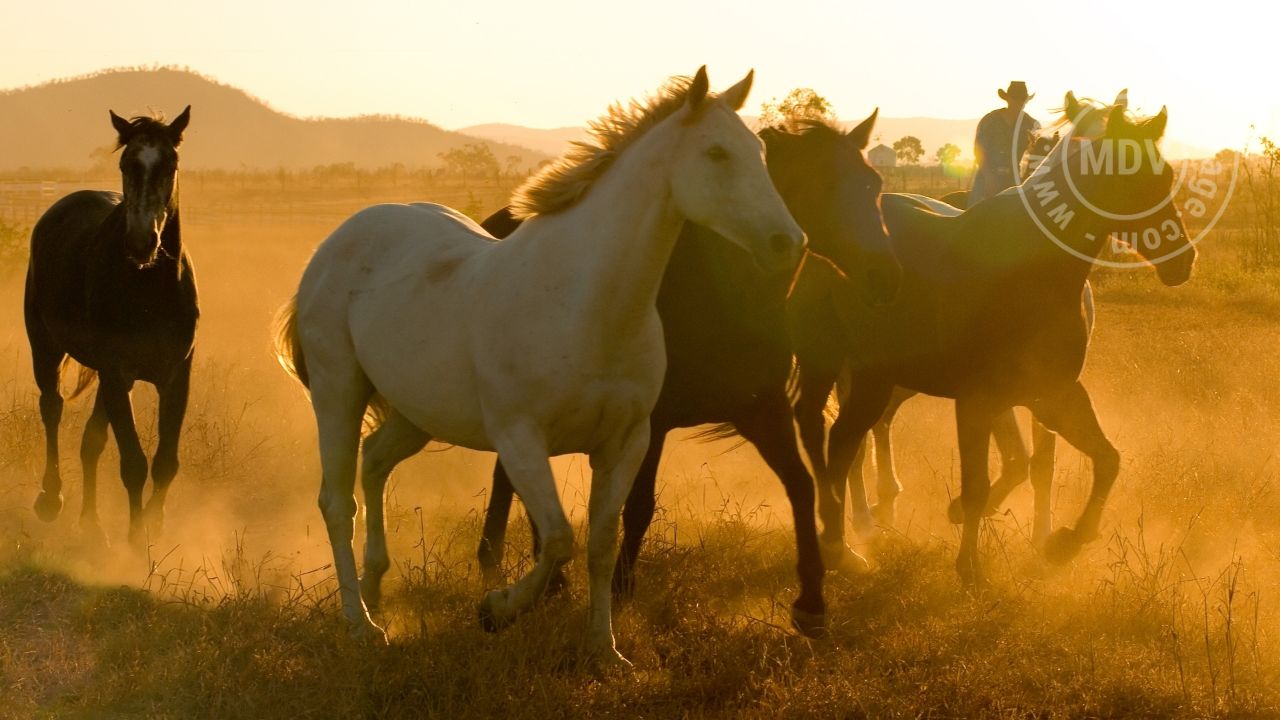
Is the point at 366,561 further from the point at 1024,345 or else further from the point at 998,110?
the point at 998,110

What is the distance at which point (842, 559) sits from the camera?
6.50 m

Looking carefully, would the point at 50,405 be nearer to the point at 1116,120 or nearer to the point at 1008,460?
the point at 1008,460

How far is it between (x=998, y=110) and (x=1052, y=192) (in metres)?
5.23

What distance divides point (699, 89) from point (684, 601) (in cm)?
245

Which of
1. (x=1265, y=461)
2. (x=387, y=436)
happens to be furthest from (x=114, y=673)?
(x=1265, y=461)

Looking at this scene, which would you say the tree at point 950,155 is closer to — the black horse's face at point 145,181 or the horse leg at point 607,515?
the black horse's face at point 145,181

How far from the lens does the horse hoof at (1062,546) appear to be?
21.2 feet

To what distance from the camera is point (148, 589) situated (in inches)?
233

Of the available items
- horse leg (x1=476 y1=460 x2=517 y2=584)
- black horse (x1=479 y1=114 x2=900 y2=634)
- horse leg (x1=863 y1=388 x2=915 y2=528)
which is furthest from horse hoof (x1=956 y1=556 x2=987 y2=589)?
horse leg (x1=476 y1=460 x2=517 y2=584)

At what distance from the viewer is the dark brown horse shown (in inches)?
250

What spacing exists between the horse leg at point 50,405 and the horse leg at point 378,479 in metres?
2.89

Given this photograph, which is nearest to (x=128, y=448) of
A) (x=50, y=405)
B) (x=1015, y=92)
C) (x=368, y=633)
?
(x=50, y=405)

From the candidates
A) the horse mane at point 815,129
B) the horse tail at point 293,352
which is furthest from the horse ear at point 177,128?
the horse mane at point 815,129

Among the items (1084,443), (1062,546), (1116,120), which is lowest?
(1062,546)
